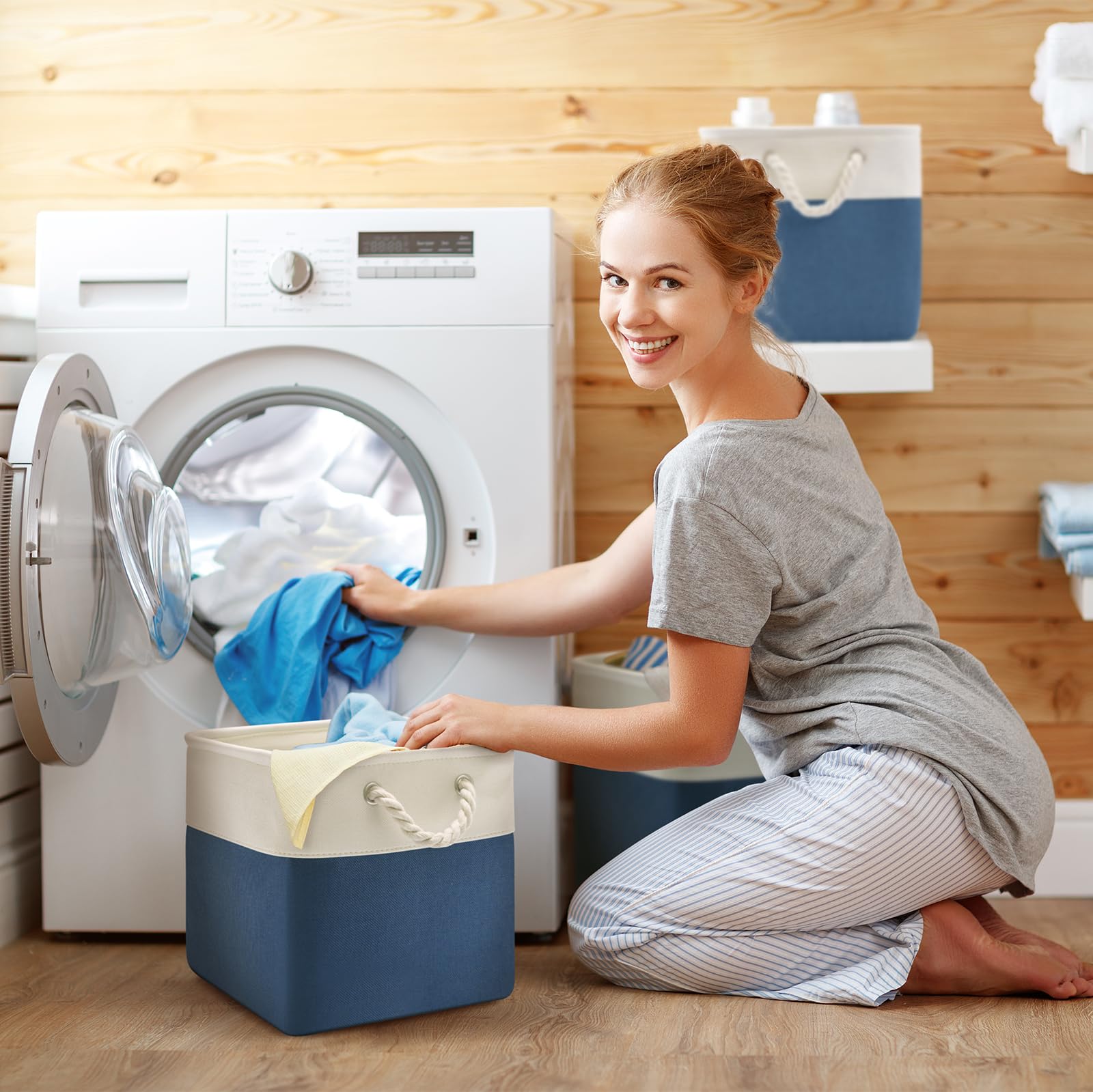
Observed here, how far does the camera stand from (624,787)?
1.82m

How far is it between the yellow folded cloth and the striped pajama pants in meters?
0.40

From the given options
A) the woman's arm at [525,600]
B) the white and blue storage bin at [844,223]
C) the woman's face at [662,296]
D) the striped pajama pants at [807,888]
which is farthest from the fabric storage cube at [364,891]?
the white and blue storage bin at [844,223]

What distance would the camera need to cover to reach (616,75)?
6.90ft

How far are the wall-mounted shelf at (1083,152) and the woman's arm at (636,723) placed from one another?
98 cm

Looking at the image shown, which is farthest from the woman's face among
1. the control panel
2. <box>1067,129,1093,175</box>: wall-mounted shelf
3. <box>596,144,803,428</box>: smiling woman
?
<box>1067,129,1093,175</box>: wall-mounted shelf

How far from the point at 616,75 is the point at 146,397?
0.95m

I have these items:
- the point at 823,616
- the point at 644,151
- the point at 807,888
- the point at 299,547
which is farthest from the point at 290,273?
the point at 807,888

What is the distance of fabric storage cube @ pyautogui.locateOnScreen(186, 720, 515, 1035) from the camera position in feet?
4.37

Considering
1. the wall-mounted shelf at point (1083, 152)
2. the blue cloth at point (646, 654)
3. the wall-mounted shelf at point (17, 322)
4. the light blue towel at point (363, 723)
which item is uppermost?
the wall-mounted shelf at point (1083, 152)

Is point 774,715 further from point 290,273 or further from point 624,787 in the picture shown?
point 290,273

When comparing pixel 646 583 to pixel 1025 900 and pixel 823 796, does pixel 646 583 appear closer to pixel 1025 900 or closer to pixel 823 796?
pixel 823 796

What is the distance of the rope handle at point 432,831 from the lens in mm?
1336

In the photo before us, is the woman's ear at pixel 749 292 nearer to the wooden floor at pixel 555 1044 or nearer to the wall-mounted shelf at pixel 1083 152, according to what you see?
the wall-mounted shelf at pixel 1083 152

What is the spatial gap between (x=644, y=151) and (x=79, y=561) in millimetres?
1145
